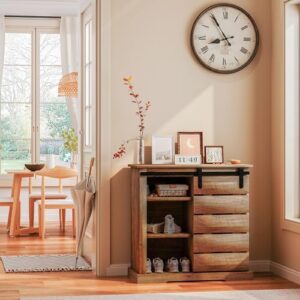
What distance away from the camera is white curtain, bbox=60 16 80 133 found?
9.57 m

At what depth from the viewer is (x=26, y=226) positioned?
9055 mm

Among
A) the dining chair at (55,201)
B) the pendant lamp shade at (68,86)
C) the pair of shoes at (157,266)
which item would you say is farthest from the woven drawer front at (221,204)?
the pendant lamp shade at (68,86)

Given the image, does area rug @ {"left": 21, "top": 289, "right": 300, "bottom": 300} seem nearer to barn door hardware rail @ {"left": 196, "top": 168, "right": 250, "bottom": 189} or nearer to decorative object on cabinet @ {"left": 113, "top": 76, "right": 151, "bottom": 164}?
barn door hardware rail @ {"left": 196, "top": 168, "right": 250, "bottom": 189}

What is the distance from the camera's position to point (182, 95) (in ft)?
19.3

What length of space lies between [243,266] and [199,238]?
0.42m

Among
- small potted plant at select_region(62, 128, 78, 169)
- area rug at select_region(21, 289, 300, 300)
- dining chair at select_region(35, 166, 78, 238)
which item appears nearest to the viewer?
area rug at select_region(21, 289, 300, 300)

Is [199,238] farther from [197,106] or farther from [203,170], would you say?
[197,106]

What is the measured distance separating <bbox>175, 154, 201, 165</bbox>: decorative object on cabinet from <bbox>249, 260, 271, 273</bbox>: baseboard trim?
97 centimetres

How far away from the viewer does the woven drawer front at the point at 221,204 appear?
552cm

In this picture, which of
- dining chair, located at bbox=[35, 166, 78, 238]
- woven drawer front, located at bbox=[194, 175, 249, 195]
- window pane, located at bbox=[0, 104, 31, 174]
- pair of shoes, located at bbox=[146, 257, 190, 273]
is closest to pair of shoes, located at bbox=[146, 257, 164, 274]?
pair of shoes, located at bbox=[146, 257, 190, 273]

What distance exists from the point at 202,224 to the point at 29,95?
4.71 metres

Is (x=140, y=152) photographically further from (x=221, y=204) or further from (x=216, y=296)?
(x=216, y=296)

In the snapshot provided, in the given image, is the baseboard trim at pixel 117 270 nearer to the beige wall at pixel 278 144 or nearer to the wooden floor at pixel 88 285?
the wooden floor at pixel 88 285

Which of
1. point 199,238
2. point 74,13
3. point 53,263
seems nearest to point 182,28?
point 199,238
